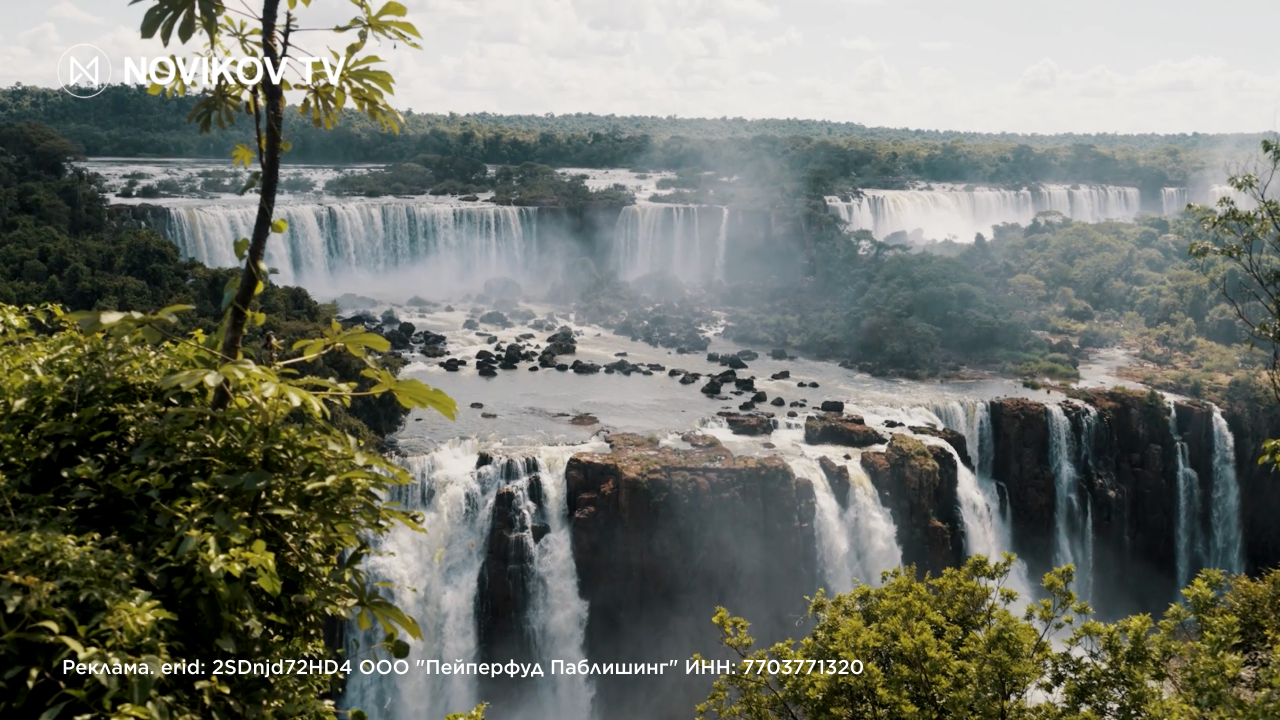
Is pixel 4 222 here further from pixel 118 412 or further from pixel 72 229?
pixel 118 412

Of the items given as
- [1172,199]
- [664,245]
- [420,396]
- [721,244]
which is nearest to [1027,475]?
[721,244]

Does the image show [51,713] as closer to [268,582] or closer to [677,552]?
[268,582]

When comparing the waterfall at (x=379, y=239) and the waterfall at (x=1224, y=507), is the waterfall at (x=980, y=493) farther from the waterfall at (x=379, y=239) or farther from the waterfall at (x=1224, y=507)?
the waterfall at (x=379, y=239)

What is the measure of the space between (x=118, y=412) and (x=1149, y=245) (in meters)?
47.9

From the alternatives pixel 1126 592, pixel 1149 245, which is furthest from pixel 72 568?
pixel 1149 245

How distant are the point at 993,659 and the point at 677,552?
38.3ft

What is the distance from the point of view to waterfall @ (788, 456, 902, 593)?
1970cm

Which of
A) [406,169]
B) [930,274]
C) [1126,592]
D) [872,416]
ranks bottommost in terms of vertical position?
[1126,592]

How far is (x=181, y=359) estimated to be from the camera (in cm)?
371

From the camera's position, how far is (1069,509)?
77.7ft

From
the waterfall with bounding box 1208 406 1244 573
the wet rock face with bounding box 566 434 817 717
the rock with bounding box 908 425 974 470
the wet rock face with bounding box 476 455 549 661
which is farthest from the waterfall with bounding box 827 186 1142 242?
the wet rock face with bounding box 476 455 549 661

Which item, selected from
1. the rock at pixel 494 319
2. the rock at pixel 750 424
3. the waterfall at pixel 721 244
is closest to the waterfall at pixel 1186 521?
the rock at pixel 750 424

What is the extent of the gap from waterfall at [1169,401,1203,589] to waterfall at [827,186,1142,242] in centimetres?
2152

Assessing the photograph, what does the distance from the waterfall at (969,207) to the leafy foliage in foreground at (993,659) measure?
3720 cm
